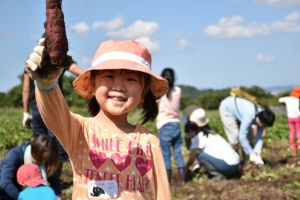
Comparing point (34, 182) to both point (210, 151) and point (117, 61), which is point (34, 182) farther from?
point (210, 151)

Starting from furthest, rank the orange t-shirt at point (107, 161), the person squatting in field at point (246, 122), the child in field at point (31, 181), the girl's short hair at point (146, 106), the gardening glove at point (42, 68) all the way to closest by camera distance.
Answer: the person squatting in field at point (246, 122), the child in field at point (31, 181), the girl's short hair at point (146, 106), the orange t-shirt at point (107, 161), the gardening glove at point (42, 68)

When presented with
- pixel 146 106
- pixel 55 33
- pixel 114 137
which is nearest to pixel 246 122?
pixel 146 106

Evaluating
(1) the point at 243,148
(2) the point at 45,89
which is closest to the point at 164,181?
(2) the point at 45,89

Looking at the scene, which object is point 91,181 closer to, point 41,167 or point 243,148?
point 41,167

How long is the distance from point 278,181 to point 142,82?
14.3ft

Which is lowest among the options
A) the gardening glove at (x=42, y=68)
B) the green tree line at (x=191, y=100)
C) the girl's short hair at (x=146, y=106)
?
the girl's short hair at (x=146, y=106)

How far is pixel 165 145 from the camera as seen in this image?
6.41m

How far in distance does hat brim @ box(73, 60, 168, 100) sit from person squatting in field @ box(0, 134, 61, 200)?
193cm

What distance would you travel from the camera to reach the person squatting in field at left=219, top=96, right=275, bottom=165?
24.3 feet

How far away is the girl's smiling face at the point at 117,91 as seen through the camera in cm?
215

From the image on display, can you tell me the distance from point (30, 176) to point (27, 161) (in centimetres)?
31

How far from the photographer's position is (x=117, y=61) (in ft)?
7.05

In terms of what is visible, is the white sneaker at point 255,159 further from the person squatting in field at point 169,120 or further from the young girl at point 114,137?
the young girl at point 114,137

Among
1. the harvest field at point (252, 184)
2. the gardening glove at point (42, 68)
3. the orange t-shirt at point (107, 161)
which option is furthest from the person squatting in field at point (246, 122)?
the gardening glove at point (42, 68)
